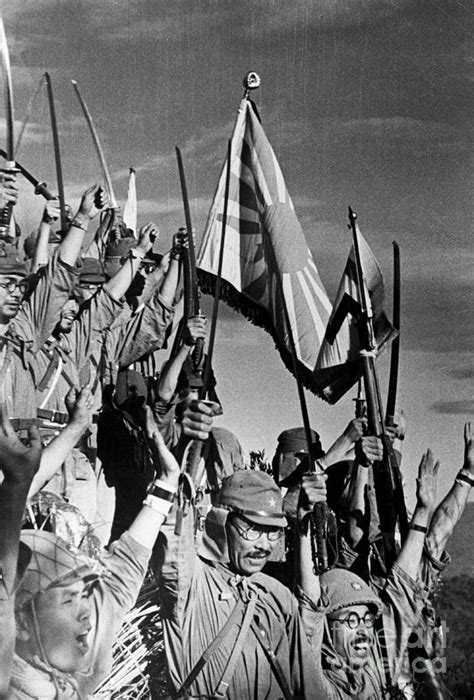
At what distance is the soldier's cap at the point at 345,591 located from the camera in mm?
5184

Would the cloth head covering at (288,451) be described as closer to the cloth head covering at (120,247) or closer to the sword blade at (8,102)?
the cloth head covering at (120,247)

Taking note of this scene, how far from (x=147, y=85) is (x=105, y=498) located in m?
1.86

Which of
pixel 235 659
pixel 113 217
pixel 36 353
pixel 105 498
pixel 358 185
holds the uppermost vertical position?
pixel 358 185

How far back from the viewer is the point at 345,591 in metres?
5.22

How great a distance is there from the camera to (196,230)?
711cm

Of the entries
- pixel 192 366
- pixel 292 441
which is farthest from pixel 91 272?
pixel 292 441

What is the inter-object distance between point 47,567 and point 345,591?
4.85 feet

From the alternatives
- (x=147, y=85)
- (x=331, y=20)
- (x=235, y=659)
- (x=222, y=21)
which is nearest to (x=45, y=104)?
(x=147, y=85)

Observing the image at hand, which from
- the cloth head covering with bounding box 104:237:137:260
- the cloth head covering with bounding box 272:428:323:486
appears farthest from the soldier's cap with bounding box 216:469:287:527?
the cloth head covering with bounding box 104:237:137:260

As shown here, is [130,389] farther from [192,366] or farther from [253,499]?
[253,499]

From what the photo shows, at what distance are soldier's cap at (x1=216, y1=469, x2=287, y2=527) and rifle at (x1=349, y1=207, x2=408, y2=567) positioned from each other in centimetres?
103

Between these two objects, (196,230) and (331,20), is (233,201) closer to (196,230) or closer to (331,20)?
→ (196,230)

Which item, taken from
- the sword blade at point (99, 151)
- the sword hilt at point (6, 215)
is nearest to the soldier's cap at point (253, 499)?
the sword hilt at point (6, 215)

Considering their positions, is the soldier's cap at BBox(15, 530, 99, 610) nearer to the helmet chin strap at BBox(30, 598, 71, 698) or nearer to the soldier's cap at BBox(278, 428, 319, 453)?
the helmet chin strap at BBox(30, 598, 71, 698)
